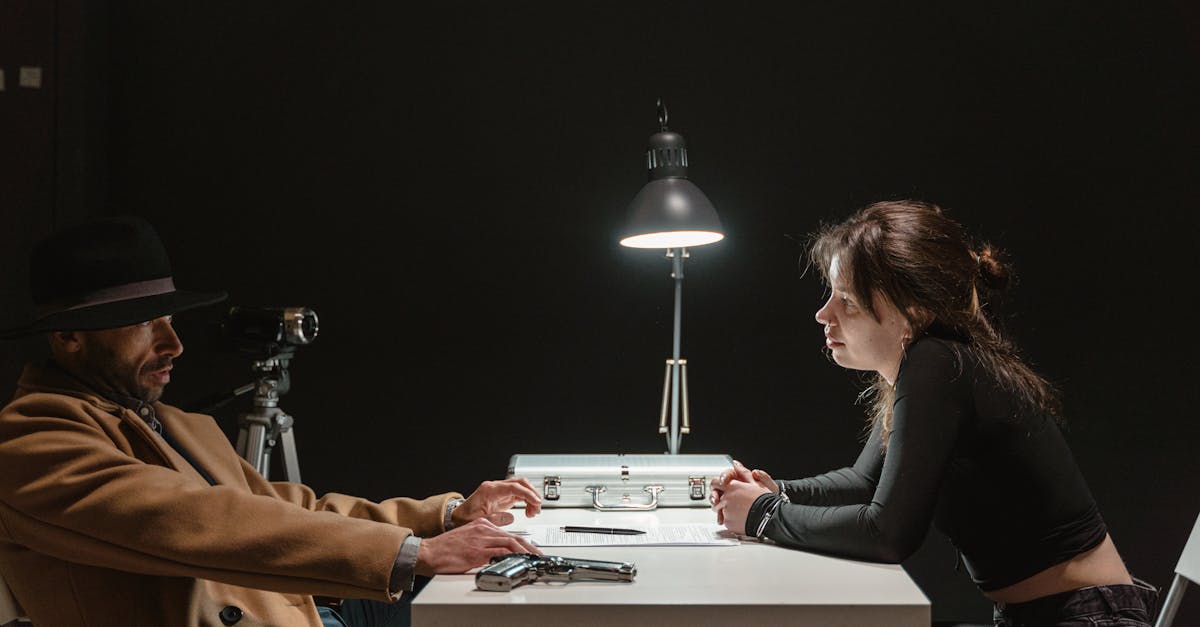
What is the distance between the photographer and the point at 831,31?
325cm

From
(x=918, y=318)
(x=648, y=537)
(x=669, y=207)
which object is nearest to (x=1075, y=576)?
(x=918, y=318)

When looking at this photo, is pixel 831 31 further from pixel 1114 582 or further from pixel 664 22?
pixel 1114 582

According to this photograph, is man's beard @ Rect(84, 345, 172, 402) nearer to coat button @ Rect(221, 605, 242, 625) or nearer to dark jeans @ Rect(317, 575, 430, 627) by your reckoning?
coat button @ Rect(221, 605, 242, 625)

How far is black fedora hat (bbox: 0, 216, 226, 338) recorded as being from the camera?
1669mm

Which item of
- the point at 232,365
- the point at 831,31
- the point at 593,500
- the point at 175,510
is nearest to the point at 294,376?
the point at 232,365

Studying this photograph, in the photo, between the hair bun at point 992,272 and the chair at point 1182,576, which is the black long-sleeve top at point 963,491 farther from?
the chair at point 1182,576

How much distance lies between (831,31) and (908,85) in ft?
0.97

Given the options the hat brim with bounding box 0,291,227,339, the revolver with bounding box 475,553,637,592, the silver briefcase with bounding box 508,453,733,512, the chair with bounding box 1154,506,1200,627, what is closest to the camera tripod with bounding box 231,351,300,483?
the silver briefcase with bounding box 508,453,733,512

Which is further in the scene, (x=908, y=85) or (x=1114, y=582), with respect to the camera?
(x=908, y=85)

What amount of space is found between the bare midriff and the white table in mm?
313

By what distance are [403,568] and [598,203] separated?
6.25 ft

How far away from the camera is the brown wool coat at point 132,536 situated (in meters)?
1.53

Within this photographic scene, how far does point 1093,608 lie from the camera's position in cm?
170

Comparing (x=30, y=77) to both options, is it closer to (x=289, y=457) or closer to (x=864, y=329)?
(x=289, y=457)
